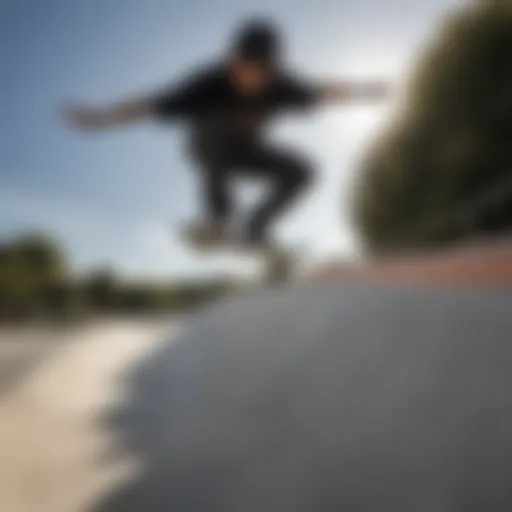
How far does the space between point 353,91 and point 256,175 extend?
1.44ft

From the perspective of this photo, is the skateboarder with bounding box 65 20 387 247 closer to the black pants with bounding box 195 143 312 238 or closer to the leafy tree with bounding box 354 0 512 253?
Result: the black pants with bounding box 195 143 312 238

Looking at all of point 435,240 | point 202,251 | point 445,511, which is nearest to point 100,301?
point 202,251

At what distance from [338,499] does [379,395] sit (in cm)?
53

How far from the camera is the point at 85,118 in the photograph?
7.43ft

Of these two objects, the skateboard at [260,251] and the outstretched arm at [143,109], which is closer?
the outstretched arm at [143,109]

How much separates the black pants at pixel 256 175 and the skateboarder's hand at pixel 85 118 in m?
0.36

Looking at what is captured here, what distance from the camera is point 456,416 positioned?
2.03 meters

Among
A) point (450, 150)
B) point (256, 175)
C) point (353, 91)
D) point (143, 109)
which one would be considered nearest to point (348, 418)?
point (256, 175)

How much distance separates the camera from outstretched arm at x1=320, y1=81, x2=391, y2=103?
7.25ft

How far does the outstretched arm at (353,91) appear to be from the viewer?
2.21 metres

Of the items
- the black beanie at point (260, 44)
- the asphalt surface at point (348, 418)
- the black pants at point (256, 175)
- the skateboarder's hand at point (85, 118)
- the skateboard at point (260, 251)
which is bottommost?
the asphalt surface at point (348, 418)

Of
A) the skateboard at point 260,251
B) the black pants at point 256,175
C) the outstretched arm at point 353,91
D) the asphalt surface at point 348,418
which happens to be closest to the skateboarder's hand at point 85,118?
the black pants at point 256,175

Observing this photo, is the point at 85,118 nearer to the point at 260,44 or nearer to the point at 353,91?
the point at 260,44

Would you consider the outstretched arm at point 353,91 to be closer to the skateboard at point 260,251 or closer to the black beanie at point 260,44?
the black beanie at point 260,44
